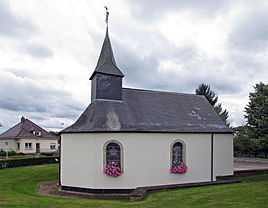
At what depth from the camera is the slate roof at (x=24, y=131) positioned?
39.8 meters

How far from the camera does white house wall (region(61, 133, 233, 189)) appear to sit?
13.4 m

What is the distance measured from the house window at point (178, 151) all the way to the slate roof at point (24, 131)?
3240 centimetres

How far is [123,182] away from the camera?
44.5ft

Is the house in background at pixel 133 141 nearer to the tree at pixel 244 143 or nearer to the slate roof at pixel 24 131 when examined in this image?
the tree at pixel 244 143

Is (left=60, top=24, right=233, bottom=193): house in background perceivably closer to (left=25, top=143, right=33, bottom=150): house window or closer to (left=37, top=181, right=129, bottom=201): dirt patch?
(left=37, top=181, right=129, bottom=201): dirt patch

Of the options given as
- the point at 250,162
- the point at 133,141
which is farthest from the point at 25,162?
the point at 250,162

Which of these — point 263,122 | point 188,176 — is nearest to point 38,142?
point 188,176

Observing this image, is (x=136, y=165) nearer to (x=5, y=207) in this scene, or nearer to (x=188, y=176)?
(x=188, y=176)

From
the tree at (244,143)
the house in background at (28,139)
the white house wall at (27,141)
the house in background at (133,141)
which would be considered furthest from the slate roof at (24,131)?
the tree at (244,143)

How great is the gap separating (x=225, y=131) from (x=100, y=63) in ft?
34.2

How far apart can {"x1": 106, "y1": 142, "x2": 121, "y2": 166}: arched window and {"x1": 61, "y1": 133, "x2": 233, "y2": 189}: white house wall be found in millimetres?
363

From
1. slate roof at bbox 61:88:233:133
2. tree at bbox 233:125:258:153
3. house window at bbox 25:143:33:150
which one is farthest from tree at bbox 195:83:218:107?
house window at bbox 25:143:33:150

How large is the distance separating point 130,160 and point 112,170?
1.27 meters

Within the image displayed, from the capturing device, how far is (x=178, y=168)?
14797 mm
